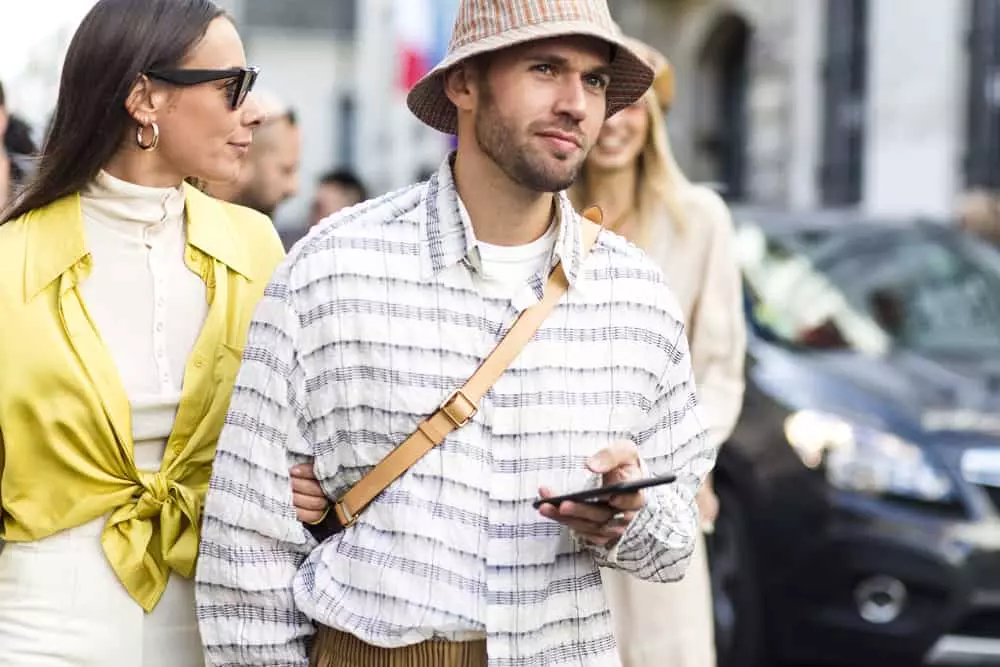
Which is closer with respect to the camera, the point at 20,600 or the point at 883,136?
the point at 20,600

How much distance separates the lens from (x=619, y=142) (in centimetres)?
472

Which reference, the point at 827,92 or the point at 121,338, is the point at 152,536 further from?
the point at 827,92

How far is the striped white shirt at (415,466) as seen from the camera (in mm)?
2844

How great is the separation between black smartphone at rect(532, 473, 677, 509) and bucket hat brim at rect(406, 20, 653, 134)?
752 millimetres

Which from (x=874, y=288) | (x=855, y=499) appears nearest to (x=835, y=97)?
(x=874, y=288)

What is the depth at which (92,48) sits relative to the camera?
3221mm

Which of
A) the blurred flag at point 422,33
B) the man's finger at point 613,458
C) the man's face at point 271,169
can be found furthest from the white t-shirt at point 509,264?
the blurred flag at point 422,33

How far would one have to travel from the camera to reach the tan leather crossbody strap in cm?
284

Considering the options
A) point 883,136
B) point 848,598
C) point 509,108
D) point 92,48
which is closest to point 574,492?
point 509,108

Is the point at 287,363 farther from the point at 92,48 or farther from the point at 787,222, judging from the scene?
the point at 787,222

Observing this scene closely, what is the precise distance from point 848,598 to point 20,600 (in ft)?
12.5

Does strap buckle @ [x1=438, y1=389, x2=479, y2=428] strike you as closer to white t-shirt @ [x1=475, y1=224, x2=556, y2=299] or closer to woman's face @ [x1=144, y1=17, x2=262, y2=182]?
white t-shirt @ [x1=475, y1=224, x2=556, y2=299]

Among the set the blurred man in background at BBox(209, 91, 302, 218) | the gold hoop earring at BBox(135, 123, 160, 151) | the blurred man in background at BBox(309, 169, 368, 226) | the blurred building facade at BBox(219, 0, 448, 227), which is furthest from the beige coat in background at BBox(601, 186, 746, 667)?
the blurred building facade at BBox(219, 0, 448, 227)

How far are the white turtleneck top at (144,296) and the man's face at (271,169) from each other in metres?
2.85
